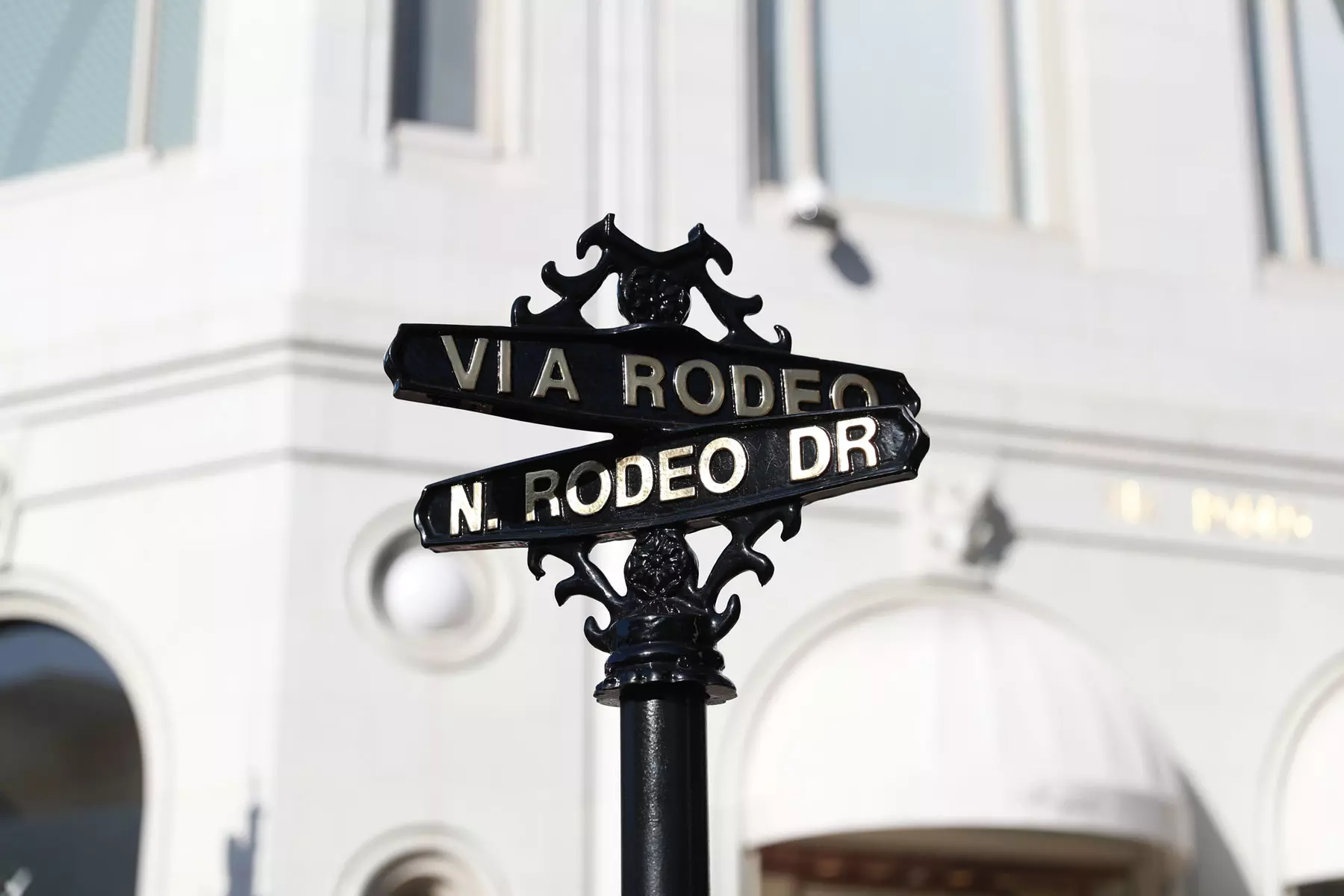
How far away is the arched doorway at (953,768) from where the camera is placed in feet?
34.7

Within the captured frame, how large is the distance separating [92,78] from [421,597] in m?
4.15

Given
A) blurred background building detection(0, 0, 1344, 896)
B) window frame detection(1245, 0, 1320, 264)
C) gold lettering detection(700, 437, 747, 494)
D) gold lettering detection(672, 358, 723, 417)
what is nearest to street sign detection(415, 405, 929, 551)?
gold lettering detection(700, 437, 747, 494)

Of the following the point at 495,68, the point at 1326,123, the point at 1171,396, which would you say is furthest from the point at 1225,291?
the point at 495,68

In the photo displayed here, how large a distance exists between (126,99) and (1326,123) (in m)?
7.88

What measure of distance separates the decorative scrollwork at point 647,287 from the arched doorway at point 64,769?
705cm

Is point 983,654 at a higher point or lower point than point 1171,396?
lower

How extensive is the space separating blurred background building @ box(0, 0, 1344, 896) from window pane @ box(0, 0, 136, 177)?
29mm

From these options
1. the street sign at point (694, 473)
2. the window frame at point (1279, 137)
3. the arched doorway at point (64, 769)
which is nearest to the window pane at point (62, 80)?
the arched doorway at point (64, 769)

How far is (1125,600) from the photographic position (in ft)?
40.1

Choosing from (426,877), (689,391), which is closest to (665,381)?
(689,391)

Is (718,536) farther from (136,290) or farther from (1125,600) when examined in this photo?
(136,290)

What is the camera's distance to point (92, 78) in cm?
1266

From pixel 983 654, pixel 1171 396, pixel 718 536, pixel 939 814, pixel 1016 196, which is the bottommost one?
pixel 939 814

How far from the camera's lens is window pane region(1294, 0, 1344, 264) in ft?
45.7
